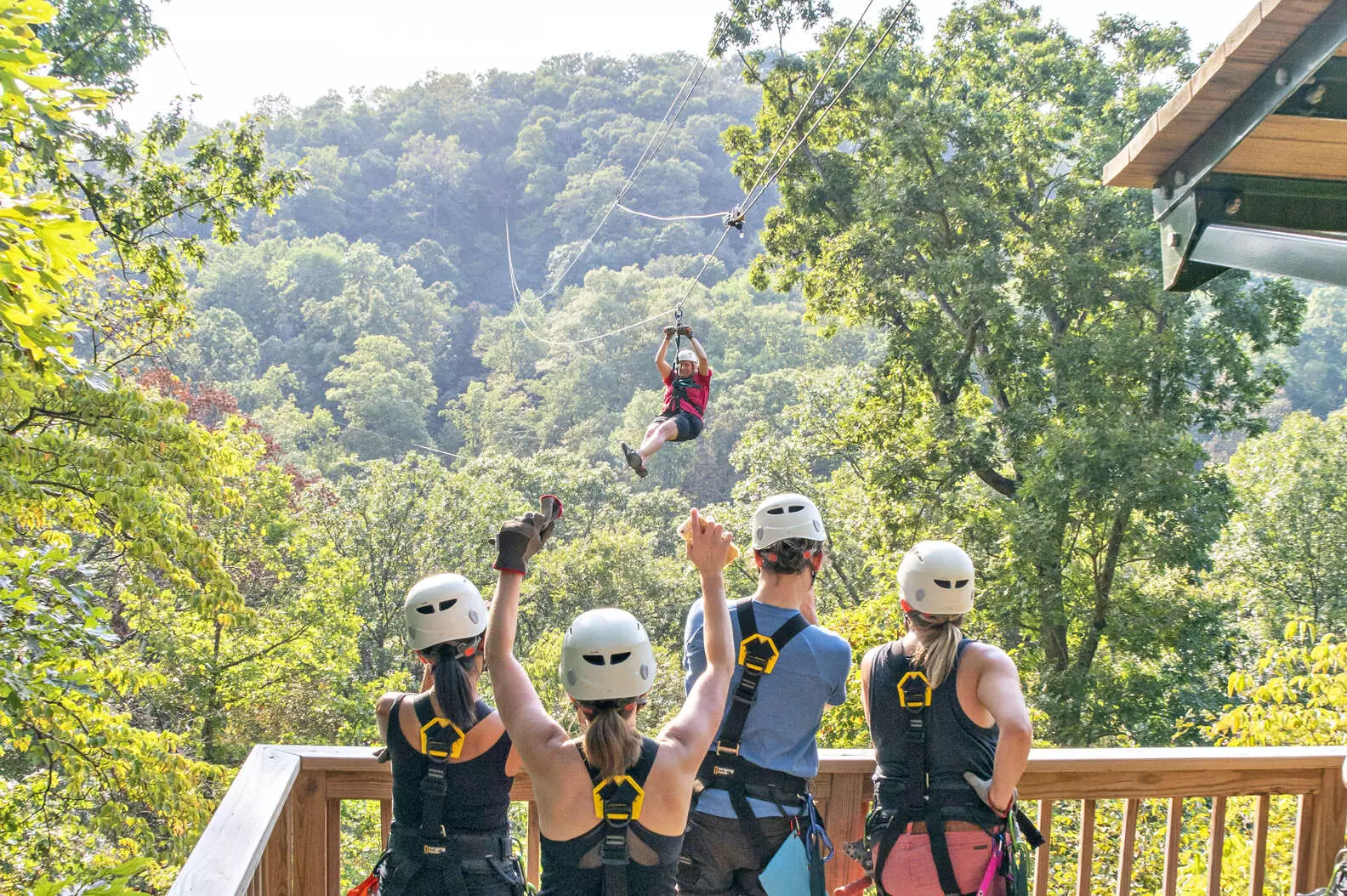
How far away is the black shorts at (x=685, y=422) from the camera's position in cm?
835

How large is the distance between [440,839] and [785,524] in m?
1.01

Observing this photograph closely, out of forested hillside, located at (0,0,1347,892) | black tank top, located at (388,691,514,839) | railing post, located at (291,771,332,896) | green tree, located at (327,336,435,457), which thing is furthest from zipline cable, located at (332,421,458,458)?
black tank top, located at (388,691,514,839)

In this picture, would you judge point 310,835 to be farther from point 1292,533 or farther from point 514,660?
point 1292,533

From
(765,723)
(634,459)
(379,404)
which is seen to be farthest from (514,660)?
(379,404)

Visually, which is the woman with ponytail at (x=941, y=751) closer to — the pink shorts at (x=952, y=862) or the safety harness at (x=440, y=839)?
the pink shorts at (x=952, y=862)

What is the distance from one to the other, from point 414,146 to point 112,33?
83386mm

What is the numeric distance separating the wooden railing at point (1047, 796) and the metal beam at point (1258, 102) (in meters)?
1.45

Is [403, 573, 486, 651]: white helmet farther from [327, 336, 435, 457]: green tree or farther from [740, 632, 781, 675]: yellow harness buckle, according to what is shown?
[327, 336, 435, 457]: green tree

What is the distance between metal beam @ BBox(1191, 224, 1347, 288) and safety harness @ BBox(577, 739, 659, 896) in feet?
5.28

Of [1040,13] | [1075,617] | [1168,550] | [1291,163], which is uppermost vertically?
[1040,13]

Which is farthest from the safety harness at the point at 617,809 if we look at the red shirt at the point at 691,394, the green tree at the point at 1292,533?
the green tree at the point at 1292,533

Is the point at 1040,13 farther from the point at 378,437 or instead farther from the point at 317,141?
the point at 317,141

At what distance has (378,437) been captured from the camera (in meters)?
54.2

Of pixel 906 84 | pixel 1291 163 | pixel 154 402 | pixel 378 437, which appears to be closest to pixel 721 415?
pixel 378 437
